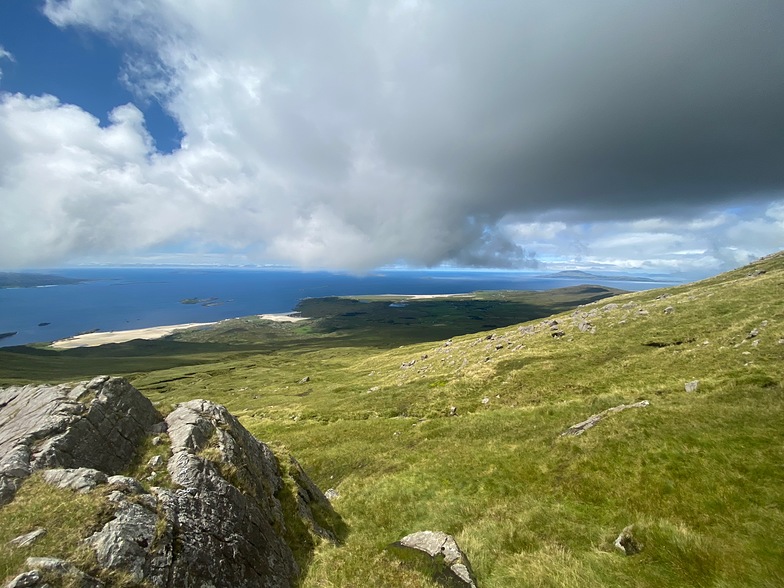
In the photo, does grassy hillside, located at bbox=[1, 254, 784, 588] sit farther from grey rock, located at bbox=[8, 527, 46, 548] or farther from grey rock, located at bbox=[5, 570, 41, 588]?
grey rock, located at bbox=[8, 527, 46, 548]

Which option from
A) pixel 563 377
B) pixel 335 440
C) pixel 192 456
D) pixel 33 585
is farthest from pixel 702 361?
pixel 33 585

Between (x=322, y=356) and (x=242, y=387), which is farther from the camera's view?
(x=322, y=356)

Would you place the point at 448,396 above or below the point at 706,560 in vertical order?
below

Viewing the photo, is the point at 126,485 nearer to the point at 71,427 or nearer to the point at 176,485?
the point at 176,485

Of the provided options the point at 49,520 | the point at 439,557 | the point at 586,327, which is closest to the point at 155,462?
the point at 49,520

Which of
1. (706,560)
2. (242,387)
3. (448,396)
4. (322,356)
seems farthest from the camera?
(322,356)

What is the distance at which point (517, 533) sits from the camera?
1454 centimetres

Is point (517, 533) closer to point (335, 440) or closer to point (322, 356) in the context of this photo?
point (335, 440)

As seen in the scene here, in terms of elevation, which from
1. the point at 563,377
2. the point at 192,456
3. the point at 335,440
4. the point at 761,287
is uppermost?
the point at 761,287

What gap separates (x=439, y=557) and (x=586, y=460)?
37.6 feet

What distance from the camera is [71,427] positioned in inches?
565

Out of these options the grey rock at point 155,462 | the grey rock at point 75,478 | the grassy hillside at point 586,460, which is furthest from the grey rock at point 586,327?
the grey rock at point 75,478

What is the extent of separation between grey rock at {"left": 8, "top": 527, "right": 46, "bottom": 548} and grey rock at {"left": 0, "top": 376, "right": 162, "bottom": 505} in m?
3.09

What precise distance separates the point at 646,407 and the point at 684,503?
32.8ft
